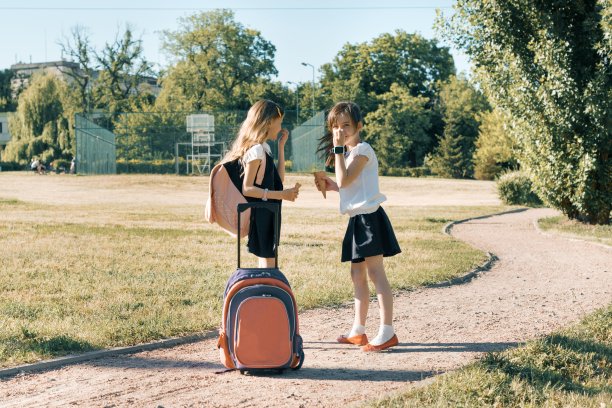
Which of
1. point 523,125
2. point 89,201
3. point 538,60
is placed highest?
point 538,60

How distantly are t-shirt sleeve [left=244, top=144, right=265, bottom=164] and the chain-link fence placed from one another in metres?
40.4

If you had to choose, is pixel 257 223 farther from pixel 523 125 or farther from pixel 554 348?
pixel 523 125

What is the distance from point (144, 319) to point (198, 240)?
7333 millimetres

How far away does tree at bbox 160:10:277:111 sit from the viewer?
66.8 m

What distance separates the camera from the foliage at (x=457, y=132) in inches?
2402

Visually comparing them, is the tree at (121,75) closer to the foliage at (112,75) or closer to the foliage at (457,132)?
the foliage at (112,75)

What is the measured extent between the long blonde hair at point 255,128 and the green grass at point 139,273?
1680mm

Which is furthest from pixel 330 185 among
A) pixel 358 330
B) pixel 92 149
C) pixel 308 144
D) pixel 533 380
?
pixel 92 149

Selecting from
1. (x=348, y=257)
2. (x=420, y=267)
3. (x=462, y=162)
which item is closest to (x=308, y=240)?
(x=420, y=267)

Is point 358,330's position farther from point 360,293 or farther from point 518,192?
point 518,192

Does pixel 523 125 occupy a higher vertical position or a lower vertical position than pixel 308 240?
higher

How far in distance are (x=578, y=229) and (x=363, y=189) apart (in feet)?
39.5

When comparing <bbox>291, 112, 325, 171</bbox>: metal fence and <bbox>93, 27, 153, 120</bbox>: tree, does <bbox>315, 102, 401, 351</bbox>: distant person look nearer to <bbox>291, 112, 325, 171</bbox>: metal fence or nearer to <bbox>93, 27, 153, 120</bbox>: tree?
<bbox>291, 112, 325, 171</bbox>: metal fence

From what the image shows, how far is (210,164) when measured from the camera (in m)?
51.8
